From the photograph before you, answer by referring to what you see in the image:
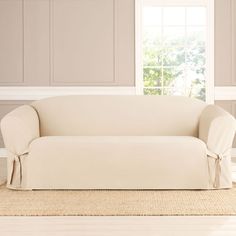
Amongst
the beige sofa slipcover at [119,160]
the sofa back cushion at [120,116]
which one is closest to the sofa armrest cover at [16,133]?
the beige sofa slipcover at [119,160]

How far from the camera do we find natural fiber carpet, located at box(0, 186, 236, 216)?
354cm

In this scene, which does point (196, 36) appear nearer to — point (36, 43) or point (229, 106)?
point (229, 106)

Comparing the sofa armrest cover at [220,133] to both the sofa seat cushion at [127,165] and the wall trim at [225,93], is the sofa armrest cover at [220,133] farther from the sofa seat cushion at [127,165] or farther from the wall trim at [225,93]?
the wall trim at [225,93]

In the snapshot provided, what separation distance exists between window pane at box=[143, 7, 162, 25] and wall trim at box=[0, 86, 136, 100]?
93 cm

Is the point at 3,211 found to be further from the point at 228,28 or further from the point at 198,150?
the point at 228,28

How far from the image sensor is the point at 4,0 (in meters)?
7.64

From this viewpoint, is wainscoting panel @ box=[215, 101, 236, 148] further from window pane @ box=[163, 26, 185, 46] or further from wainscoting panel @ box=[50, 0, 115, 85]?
wainscoting panel @ box=[50, 0, 115, 85]

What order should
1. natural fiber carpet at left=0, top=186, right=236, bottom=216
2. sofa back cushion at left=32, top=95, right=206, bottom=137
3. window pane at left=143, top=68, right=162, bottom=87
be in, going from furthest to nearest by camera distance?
1. window pane at left=143, top=68, right=162, bottom=87
2. sofa back cushion at left=32, top=95, right=206, bottom=137
3. natural fiber carpet at left=0, top=186, right=236, bottom=216

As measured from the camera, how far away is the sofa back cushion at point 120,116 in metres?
5.01

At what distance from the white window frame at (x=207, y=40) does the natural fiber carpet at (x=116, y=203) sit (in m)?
3.34

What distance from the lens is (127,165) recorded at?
14.5ft
